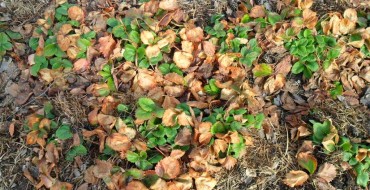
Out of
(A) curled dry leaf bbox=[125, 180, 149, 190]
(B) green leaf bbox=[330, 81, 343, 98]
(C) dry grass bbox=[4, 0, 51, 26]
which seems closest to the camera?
(A) curled dry leaf bbox=[125, 180, 149, 190]

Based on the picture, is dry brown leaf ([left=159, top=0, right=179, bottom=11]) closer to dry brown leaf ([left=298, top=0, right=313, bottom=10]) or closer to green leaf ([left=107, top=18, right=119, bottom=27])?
green leaf ([left=107, top=18, right=119, bottom=27])

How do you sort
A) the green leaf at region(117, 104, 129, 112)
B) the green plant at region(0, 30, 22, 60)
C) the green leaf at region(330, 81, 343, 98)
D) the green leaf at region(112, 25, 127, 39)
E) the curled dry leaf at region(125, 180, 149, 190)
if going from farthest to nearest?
1. the green plant at region(0, 30, 22, 60)
2. the green leaf at region(112, 25, 127, 39)
3. the green leaf at region(330, 81, 343, 98)
4. the green leaf at region(117, 104, 129, 112)
5. the curled dry leaf at region(125, 180, 149, 190)

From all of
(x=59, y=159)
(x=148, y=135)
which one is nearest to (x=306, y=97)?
(x=148, y=135)

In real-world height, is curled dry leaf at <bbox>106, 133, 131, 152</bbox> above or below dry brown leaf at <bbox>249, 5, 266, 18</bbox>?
below

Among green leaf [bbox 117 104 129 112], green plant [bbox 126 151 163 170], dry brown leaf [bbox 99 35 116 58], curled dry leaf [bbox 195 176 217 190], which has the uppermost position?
dry brown leaf [bbox 99 35 116 58]

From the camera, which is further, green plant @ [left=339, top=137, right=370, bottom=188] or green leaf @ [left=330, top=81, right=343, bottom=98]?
green leaf @ [left=330, top=81, right=343, bottom=98]

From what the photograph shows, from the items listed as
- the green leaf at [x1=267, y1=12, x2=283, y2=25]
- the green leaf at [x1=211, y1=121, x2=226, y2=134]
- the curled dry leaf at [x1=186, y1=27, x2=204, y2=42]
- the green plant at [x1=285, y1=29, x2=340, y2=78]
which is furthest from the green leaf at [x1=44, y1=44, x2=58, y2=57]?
the green plant at [x1=285, y1=29, x2=340, y2=78]

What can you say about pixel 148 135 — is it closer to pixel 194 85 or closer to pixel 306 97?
pixel 194 85
